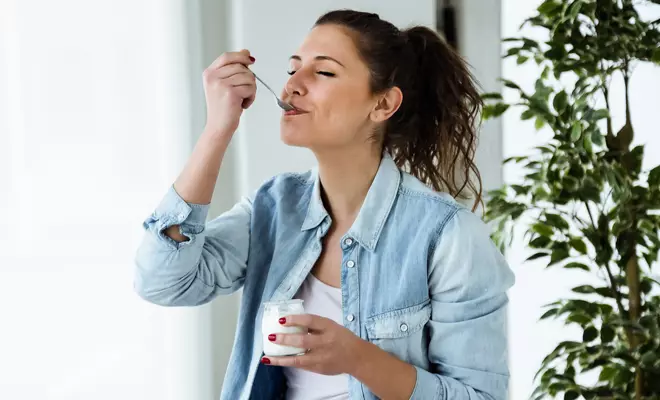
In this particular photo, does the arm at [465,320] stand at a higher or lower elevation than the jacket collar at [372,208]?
lower

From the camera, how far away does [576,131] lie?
1932 mm

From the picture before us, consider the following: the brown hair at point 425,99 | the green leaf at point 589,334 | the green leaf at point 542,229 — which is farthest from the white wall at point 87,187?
the green leaf at point 589,334

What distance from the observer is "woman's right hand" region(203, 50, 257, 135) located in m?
1.50

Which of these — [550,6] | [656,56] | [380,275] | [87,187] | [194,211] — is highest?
[550,6]

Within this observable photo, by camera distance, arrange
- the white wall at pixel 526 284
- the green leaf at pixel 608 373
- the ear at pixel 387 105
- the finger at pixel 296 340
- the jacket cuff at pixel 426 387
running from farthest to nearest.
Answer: the white wall at pixel 526 284
the green leaf at pixel 608 373
the ear at pixel 387 105
the jacket cuff at pixel 426 387
the finger at pixel 296 340

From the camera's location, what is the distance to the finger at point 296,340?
1.22 meters

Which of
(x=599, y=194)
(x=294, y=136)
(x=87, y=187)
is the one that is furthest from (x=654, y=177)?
(x=87, y=187)

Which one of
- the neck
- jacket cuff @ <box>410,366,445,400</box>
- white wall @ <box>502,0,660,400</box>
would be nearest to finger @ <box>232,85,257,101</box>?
the neck

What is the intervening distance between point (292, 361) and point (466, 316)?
0.40m

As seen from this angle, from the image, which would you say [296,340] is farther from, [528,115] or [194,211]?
[528,115]

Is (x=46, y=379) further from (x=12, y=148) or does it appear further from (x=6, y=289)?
(x=12, y=148)

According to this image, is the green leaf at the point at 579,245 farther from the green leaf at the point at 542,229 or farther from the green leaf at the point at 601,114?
the green leaf at the point at 601,114

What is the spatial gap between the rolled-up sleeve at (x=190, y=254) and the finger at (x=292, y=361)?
31 centimetres

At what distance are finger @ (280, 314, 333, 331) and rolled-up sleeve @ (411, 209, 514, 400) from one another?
0.28 m
